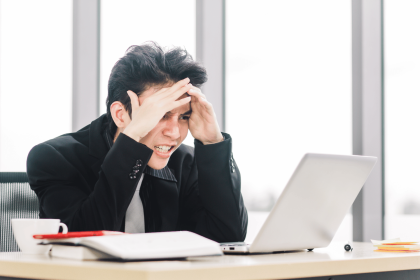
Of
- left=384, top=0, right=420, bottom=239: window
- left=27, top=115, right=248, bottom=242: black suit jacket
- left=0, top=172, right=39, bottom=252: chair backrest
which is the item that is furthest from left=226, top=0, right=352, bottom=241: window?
left=0, top=172, right=39, bottom=252: chair backrest

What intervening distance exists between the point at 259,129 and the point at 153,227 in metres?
1.16

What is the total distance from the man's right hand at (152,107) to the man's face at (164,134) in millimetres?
54

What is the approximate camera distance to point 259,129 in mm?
2408

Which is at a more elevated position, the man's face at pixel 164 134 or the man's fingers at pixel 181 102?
the man's fingers at pixel 181 102

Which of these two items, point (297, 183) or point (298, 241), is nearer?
point (297, 183)

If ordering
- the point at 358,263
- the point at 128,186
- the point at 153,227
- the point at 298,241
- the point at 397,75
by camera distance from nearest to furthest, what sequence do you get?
the point at 358,263 → the point at 298,241 → the point at 128,186 → the point at 153,227 → the point at 397,75

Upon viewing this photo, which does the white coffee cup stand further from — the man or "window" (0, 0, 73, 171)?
"window" (0, 0, 73, 171)

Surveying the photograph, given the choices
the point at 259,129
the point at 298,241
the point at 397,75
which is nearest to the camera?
the point at 298,241

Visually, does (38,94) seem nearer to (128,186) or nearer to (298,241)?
(128,186)

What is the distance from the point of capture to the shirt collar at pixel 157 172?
4.63 feet

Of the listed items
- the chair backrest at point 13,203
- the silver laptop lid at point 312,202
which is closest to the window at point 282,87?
the chair backrest at point 13,203

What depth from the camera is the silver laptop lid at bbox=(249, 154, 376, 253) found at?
73 cm

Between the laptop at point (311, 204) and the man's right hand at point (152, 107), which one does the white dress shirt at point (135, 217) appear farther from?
the laptop at point (311, 204)

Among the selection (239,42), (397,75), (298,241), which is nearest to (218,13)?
(239,42)
